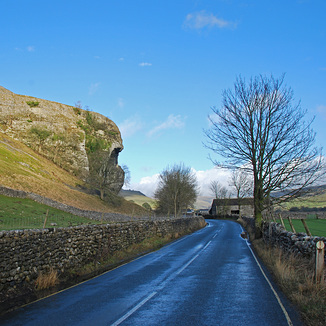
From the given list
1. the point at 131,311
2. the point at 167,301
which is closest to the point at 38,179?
the point at 167,301

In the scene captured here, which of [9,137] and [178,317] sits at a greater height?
[9,137]

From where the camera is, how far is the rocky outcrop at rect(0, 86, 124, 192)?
259ft

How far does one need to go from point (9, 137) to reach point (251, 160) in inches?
2614

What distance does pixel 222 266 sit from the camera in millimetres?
14133

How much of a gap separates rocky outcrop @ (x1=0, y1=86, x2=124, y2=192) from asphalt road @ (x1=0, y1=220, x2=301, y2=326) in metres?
63.1

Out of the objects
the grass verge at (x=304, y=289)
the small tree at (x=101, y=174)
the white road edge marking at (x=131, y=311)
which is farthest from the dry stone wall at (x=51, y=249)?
the small tree at (x=101, y=174)

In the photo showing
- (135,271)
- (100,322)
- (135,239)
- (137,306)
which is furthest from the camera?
(135,239)

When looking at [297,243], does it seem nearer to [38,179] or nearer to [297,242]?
[297,242]

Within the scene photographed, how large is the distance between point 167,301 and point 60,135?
8127 centimetres

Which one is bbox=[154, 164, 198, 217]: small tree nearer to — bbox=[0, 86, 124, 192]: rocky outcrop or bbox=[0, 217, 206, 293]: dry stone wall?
bbox=[0, 86, 124, 192]: rocky outcrop

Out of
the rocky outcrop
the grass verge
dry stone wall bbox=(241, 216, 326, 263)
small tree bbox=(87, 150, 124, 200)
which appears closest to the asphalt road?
the grass verge

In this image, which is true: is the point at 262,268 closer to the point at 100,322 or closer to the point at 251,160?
the point at 100,322

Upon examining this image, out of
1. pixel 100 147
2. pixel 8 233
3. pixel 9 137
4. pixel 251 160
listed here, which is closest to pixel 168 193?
pixel 100 147

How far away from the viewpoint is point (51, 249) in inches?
447
